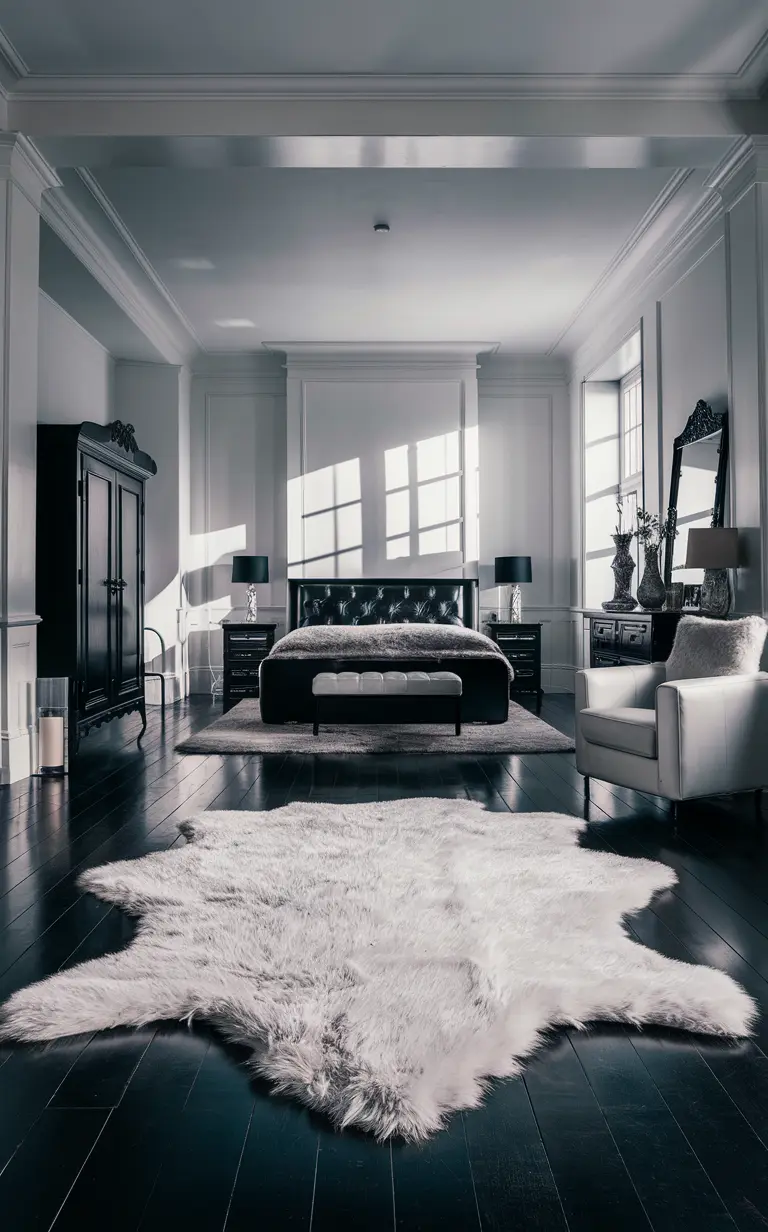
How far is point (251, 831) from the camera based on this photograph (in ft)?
10.1

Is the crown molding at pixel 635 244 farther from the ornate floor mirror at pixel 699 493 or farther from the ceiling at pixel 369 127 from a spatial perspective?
the ornate floor mirror at pixel 699 493

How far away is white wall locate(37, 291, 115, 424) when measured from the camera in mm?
5914

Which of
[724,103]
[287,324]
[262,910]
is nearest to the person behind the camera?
[262,910]

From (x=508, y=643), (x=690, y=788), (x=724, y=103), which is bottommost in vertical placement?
(x=690, y=788)

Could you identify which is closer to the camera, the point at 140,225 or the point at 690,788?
the point at 690,788

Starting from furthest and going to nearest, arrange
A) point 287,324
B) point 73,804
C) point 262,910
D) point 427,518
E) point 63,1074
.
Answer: point 427,518, point 287,324, point 73,804, point 262,910, point 63,1074

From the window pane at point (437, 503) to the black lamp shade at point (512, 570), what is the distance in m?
0.73

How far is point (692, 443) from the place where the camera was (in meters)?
5.12

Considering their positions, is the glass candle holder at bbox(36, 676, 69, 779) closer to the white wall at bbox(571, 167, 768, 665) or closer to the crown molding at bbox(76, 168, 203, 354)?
the crown molding at bbox(76, 168, 203, 354)

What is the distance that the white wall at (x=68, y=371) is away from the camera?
19.4ft

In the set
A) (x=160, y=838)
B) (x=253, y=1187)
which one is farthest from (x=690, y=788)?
(x=253, y=1187)

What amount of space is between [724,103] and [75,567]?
399 cm

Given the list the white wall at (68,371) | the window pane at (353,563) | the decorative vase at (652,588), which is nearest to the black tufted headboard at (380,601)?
the window pane at (353,563)

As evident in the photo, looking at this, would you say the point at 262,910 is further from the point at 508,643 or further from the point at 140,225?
the point at 508,643
